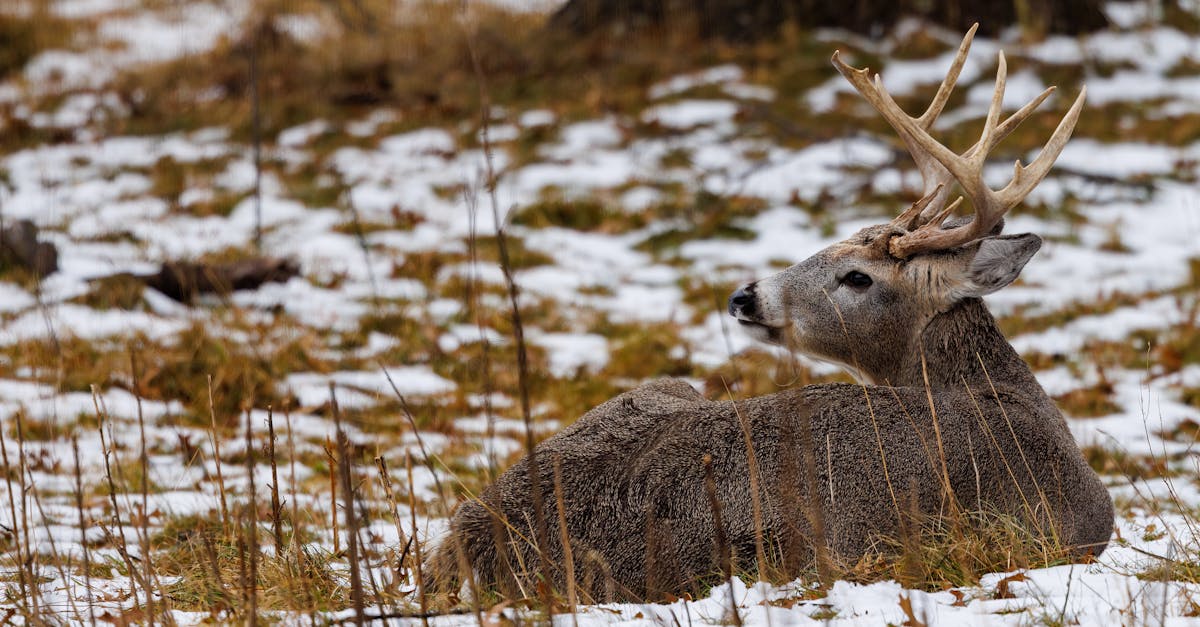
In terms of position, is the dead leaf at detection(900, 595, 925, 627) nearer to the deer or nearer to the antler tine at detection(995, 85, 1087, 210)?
the deer

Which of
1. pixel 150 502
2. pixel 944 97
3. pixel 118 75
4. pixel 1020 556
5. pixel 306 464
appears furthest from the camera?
pixel 118 75

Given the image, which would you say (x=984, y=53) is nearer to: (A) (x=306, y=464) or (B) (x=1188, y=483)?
(B) (x=1188, y=483)

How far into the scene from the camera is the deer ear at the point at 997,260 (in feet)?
14.8

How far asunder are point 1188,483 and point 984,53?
29.7ft

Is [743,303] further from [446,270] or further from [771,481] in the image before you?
[446,270]

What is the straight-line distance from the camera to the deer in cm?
369

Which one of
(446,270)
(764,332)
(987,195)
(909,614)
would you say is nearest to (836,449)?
(909,614)

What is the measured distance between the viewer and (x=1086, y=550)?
4148 millimetres

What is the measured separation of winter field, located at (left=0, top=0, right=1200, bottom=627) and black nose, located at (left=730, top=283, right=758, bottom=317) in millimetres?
792

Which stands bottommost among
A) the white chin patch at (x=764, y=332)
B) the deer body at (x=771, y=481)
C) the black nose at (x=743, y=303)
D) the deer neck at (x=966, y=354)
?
Answer: the deer body at (x=771, y=481)

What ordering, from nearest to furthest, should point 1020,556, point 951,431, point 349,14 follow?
1. point 1020,556
2. point 951,431
3. point 349,14

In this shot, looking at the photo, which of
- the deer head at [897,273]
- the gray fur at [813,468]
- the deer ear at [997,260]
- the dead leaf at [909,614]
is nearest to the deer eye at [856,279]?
the deer head at [897,273]

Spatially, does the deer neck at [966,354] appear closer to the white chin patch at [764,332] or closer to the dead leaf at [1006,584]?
the white chin patch at [764,332]

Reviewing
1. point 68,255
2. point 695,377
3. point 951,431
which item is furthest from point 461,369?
point 951,431
